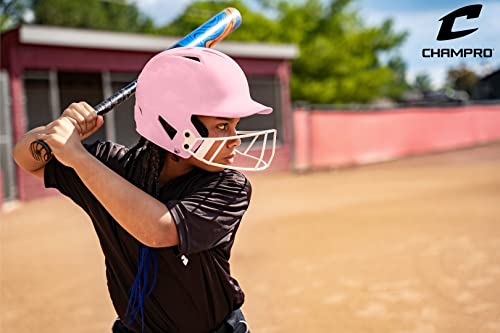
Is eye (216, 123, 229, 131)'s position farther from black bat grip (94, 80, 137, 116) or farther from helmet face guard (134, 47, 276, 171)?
black bat grip (94, 80, 137, 116)

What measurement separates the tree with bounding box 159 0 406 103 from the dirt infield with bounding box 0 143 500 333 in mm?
24680

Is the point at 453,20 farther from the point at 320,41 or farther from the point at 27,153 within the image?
the point at 320,41

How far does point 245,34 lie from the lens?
3528 centimetres

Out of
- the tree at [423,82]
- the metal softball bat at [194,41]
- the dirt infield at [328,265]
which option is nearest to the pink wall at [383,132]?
the dirt infield at [328,265]

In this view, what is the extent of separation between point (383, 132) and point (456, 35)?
16.8m

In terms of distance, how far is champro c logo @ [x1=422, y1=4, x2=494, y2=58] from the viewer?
3.98 meters

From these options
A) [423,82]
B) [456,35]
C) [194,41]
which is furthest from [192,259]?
[423,82]

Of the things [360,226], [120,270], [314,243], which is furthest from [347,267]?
[120,270]

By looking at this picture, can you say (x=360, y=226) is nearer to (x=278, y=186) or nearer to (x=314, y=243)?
(x=314, y=243)

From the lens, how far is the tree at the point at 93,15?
3384 centimetres

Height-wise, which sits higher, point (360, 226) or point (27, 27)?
point (27, 27)

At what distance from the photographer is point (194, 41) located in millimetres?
2049

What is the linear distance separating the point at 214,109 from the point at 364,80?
3606cm

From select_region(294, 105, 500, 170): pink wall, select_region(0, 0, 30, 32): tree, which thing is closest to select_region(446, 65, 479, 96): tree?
select_region(294, 105, 500, 170): pink wall
